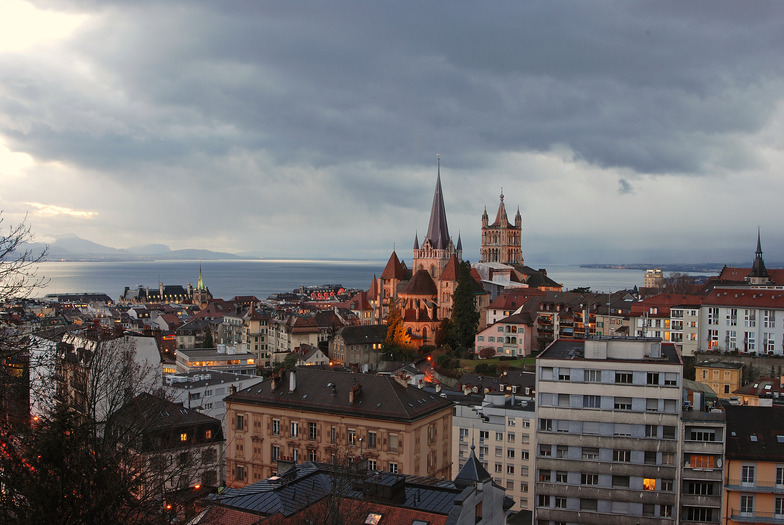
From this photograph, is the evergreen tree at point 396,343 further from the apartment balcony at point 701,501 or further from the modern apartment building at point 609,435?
the apartment balcony at point 701,501

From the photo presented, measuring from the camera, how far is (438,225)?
121875 mm

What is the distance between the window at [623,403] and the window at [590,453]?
215 centimetres

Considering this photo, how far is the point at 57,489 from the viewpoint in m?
13.1

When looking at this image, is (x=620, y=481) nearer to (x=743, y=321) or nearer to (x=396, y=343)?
(x=743, y=321)

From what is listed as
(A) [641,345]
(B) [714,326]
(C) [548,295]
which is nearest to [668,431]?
(A) [641,345]

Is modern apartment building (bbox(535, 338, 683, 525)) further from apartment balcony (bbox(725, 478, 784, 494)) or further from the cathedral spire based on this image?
the cathedral spire

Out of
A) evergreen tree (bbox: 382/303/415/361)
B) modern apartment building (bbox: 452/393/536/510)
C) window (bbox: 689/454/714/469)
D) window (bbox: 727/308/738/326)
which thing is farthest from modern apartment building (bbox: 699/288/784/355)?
window (bbox: 689/454/714/469)

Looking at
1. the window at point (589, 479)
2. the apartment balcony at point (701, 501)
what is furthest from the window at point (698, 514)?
the window at point (589, 479)

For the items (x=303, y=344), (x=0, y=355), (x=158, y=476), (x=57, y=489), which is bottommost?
(x=303, y=344)

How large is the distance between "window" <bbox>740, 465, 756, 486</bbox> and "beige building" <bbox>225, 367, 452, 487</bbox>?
15.0 m

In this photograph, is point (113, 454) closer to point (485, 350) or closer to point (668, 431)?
point (668, 431)

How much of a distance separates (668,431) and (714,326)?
4566 cm

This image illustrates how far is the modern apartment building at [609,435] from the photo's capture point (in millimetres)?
30281

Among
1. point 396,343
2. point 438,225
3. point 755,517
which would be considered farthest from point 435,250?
point 755,517
